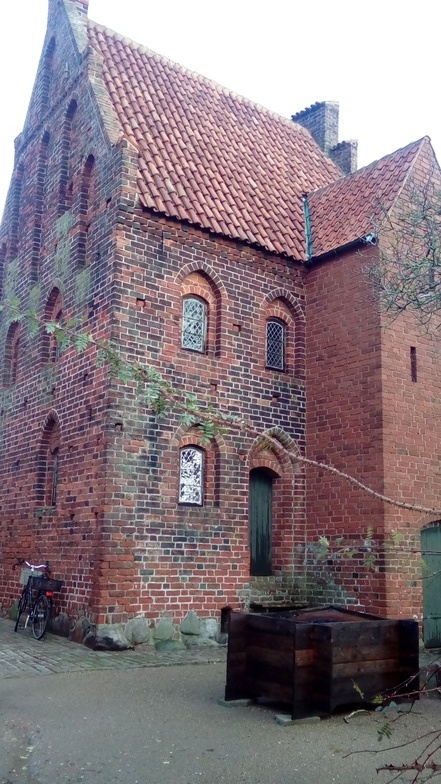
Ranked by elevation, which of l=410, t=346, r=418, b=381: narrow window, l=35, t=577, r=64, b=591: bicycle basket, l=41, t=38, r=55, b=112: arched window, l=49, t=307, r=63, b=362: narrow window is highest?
l=41, t=38, r=55, b=112: arched window

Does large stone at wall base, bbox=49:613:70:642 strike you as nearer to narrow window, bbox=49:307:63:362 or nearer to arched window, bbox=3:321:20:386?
narrow window, bbox=49:307:63:362

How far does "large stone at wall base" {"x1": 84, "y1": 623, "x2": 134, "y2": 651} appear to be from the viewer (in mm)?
11164

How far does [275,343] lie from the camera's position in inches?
586

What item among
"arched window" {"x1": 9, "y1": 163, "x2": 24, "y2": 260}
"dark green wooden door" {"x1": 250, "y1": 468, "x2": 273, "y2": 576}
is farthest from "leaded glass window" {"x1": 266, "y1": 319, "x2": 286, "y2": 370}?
"arched window" {"x1": 9, "y1": 163, "x2": 24, "y2": 260}

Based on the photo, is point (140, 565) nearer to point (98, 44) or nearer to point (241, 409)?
point (241, 409)

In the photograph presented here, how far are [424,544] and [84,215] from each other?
8712 millimetres

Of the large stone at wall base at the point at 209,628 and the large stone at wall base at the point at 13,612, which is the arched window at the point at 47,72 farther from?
the large stone at wall base at the point at 209,628

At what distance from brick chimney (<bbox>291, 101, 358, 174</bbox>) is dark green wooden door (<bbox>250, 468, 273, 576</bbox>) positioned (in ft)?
31.3

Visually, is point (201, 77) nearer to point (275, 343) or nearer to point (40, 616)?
point (275, 343)

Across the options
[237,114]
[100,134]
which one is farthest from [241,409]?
[237,114]

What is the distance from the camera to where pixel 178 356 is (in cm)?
1305

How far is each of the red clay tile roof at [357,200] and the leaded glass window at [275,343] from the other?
166 cm

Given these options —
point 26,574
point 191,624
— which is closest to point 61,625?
point 26,574

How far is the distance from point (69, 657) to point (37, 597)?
7.96 feet
